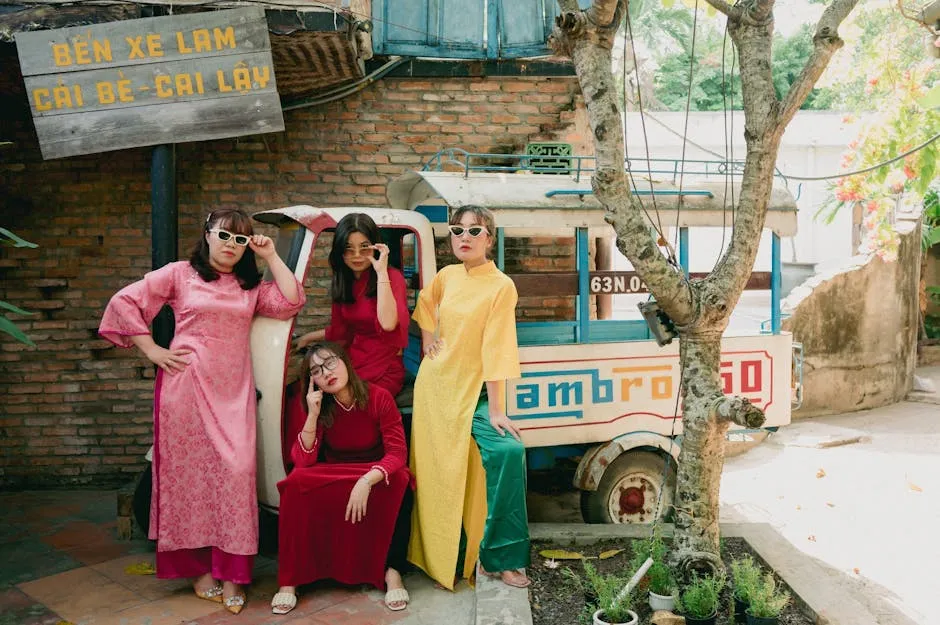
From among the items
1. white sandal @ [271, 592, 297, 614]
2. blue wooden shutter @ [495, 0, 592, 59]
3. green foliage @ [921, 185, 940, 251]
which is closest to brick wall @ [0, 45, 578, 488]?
blue wooden shutter @ [495, 0, 592, 59]

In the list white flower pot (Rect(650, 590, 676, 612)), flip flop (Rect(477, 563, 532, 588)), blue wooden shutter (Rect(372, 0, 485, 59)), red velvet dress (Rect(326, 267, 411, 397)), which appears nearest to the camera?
white flower pot (Rect(650, 590, 676, 612))

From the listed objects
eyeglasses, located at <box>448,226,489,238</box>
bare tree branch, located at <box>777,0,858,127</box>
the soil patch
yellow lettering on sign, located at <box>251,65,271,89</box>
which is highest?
yellow lettering on sign, located at <box>251,65,271,89</box>

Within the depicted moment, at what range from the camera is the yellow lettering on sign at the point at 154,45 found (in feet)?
17.3

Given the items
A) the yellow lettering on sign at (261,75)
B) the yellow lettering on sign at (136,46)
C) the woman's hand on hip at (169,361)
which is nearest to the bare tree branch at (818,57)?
the woman's hand on hip at (169,361)

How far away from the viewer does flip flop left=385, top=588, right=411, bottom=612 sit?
4172 millimetres

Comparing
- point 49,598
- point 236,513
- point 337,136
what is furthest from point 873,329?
point 49,598

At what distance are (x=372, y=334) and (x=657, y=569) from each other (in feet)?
6.72

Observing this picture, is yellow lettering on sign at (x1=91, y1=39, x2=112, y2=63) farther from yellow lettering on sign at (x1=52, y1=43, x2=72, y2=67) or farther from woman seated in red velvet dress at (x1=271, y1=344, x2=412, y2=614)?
woman seated in red velvet dress at (x1=271, y1=344, x2=412, y2=614)

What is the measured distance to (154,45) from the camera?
17.3 ft

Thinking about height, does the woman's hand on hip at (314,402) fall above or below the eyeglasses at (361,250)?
below

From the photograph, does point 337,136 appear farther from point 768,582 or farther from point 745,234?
point 768,582

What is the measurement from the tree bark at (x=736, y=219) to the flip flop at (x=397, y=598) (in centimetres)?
142

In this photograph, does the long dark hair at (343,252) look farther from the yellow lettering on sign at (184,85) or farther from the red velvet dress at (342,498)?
the yellow lettering on sign at (184,85)

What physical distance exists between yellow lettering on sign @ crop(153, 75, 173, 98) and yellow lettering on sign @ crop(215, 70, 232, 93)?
1.07ft
